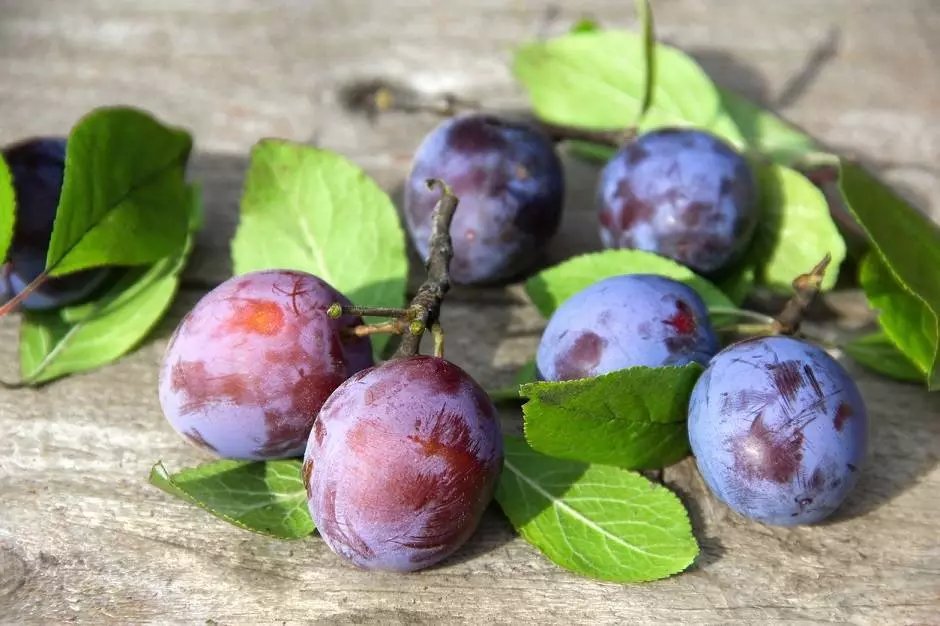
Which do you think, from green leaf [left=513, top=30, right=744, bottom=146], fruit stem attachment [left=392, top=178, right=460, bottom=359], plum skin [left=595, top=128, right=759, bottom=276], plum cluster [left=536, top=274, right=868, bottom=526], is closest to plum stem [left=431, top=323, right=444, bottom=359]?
fruit stem attachment [left=392, top=178, right=460, bottom=359]

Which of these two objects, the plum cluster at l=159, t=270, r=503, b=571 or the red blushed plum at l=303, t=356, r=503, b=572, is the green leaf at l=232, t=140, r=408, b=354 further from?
the red blushed plum at l=303, t=356, r=503, b=572

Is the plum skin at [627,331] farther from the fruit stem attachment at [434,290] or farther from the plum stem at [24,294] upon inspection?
the plum stem at [24,294]

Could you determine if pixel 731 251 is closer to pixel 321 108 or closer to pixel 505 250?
pixel 505 250

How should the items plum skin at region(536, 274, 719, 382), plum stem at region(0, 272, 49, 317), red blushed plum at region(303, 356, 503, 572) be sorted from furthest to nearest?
plum stem at region(0, 272, 49, 317) → plum skin at region(536, 274, 719, 382) → red blushed plum at region(303, 356, 503, 572)

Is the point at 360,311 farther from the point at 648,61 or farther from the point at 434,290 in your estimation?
the point at 648,61

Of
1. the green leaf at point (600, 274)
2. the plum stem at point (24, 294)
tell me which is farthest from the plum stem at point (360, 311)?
the plum stem at point (24, 294)
